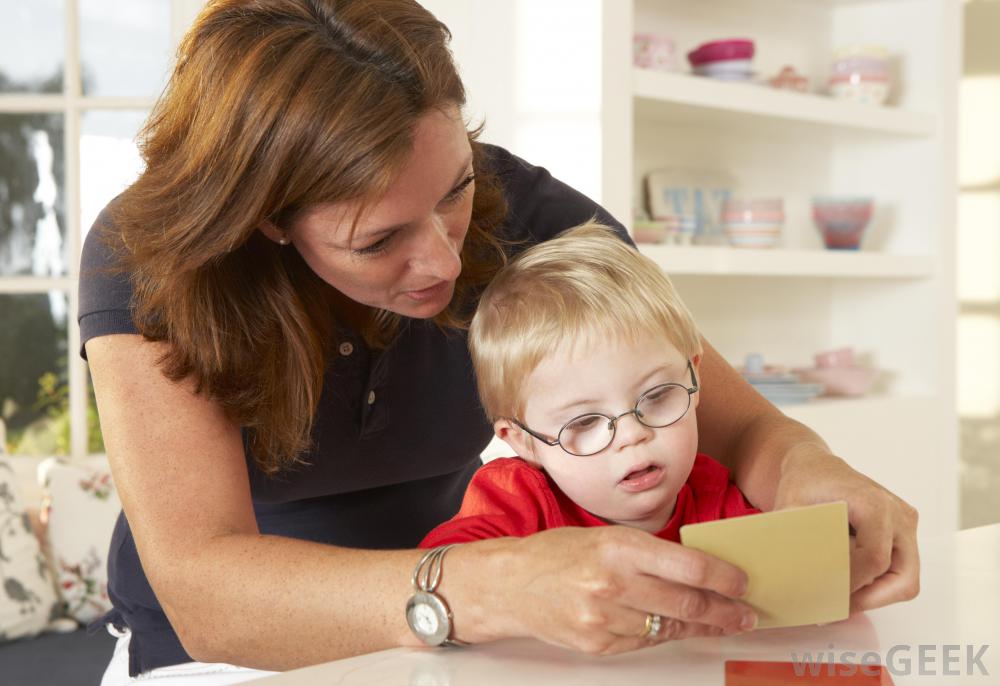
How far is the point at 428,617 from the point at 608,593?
171 millimetres

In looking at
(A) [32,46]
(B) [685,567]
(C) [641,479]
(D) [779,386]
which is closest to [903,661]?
(B) [685,567]

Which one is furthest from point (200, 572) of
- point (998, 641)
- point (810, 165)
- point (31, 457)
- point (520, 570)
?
point (810, 165)

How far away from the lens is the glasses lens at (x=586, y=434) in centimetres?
125

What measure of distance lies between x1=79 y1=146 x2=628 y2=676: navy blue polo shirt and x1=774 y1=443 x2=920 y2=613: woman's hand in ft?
1.85

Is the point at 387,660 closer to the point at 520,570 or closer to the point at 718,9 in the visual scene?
the point at 520,570

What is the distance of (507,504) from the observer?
1320 millimetres

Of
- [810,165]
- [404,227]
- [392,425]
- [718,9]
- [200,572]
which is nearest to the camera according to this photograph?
[200,572]

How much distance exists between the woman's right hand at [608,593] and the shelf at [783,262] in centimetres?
206

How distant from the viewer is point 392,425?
151cm

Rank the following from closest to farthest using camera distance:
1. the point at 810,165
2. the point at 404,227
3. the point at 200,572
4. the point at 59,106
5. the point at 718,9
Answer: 1. the point at 200,572
2. the point at 404,227
3. the point at 59,106
4. the point at 718,9
5. the point at 810,165

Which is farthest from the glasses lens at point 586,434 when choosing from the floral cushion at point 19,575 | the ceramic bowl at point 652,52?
the ceramic bowl at point 652,52

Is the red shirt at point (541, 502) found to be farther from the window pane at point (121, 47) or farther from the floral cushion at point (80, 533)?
the window pane at point (121, 47)

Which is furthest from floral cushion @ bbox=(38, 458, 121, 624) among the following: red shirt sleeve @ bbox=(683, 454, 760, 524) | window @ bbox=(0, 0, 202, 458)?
red shirt sleeve @ bbox=(683, 454, 760, 524)

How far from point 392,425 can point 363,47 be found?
0.54 m
